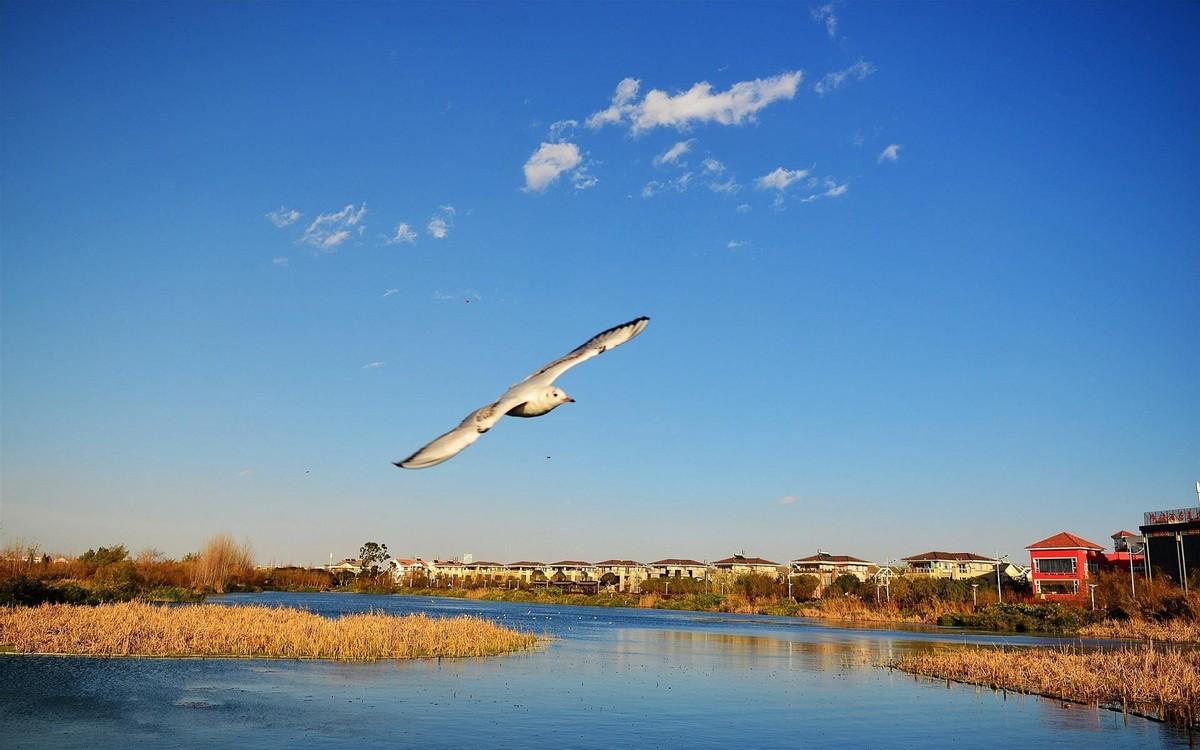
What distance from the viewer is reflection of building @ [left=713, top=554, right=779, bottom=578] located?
155475 mm

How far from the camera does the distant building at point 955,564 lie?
5039 inches

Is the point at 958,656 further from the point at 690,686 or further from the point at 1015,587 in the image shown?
the point at 1015,587

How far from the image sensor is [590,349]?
37.5ft

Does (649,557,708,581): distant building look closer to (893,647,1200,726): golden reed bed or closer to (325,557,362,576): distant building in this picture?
(325,557,362,576): distant building

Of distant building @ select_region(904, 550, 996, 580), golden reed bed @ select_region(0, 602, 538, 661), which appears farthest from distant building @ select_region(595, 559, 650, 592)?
golden reed bed @ select_region(0, 602, 538, 661)

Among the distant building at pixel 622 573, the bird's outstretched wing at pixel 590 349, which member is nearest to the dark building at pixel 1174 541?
the bird's outstretched wing at pixel 590 349

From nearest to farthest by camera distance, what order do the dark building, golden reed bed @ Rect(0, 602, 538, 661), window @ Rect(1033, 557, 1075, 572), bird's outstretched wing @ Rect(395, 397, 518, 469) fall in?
1. bird's outstretched wing @ Rect(395, 397, 518, 469)
2. golden reed bed @ Rect(0, 602, 538, 661)
3. the dark building
4. window @ Rect(1033, 557, 1075, 572)

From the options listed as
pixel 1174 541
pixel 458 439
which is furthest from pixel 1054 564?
pixel 458 439

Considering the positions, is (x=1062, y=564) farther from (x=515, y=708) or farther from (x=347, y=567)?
(x=347, y=567)

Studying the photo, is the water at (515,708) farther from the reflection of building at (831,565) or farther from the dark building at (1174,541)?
the reflection of building at (831,565)

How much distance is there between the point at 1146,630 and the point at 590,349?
55394 mm

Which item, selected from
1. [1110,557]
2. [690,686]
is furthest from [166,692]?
[1110,557]

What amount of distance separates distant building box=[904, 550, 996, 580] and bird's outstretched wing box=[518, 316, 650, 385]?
12672cm

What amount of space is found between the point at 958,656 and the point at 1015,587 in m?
67.5
